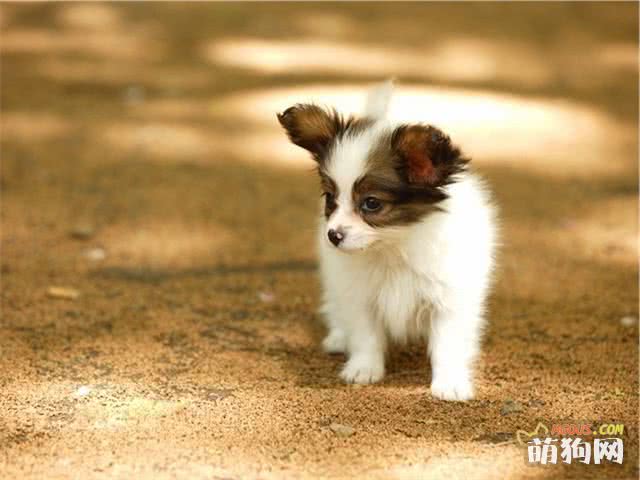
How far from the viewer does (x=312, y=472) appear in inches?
138

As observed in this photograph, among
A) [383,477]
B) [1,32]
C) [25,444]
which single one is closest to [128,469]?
[25,444]

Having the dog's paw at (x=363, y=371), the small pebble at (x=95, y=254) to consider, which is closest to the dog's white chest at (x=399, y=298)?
the dog's paw at (x=363, y=371)

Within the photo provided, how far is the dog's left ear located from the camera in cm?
402

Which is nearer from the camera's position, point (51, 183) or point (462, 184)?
point (462, 184)

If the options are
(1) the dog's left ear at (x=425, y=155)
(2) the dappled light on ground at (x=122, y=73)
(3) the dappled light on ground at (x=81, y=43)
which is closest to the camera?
(1) the dog's left ear at (x=425, y=155)

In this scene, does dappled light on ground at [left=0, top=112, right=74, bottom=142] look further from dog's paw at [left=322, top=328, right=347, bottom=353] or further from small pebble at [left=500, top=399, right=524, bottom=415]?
small pebble at [left=500, top=399, right=524, bottom=415]

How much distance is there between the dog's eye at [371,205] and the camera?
4.19 meters

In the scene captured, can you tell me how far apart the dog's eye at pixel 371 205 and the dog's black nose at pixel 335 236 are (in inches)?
6.8

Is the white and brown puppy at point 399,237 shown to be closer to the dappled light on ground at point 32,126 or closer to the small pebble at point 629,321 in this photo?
the small pebble at point 629,321

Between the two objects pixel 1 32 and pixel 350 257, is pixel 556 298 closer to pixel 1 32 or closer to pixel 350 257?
pixel 350 257

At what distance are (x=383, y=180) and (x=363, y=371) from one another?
1055 mm

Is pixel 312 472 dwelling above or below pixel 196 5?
below

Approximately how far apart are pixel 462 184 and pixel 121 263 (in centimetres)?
293

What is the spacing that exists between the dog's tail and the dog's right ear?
0.25 m
